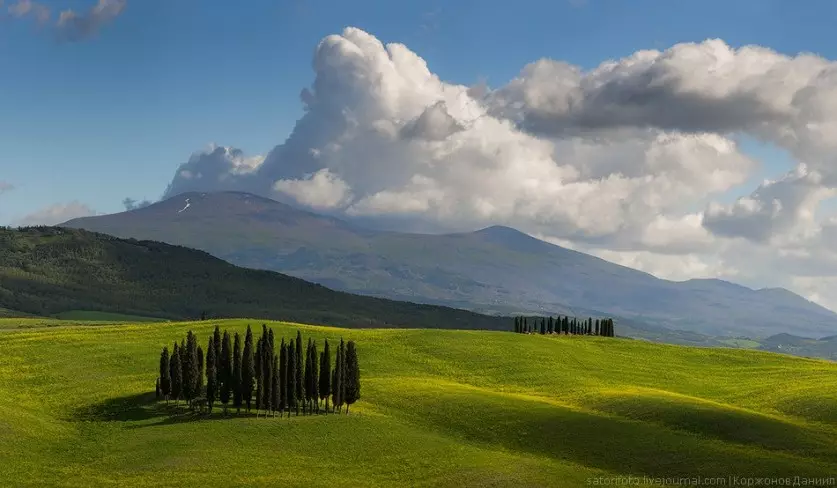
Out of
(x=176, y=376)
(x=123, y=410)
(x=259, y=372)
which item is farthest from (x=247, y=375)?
(x=123, y=410)

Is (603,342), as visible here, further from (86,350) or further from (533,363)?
(86,350)

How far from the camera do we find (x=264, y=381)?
11175 centimetres

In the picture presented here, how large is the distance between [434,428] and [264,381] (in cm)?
2465

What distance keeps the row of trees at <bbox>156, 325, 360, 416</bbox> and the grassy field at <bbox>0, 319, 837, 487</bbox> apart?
3.89 metres

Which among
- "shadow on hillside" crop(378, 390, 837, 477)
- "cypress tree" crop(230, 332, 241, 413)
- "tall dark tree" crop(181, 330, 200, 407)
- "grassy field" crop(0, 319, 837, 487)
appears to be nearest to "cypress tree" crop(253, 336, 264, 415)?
"cypress tree" crop(230, 332, 241, 413)

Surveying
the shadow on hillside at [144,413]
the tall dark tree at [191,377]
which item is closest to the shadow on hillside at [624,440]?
the shadow on hillside at [144,413]

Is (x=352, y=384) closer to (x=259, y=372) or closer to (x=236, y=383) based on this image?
(x=259, y=372)

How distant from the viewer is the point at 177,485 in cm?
8106

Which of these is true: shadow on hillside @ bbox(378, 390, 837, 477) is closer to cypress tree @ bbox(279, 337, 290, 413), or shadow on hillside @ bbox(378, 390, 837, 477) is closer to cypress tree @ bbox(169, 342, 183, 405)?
cypress tree @ bbox(279, 337, 290, 413)

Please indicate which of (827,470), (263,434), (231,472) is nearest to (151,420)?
(263,434)

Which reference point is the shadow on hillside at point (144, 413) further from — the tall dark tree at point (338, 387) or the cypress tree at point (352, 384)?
the cypress tree at point (352, 384)

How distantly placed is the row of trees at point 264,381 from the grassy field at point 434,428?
12.8 feet

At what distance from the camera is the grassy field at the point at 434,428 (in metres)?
84.8

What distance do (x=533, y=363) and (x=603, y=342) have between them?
37824mm
